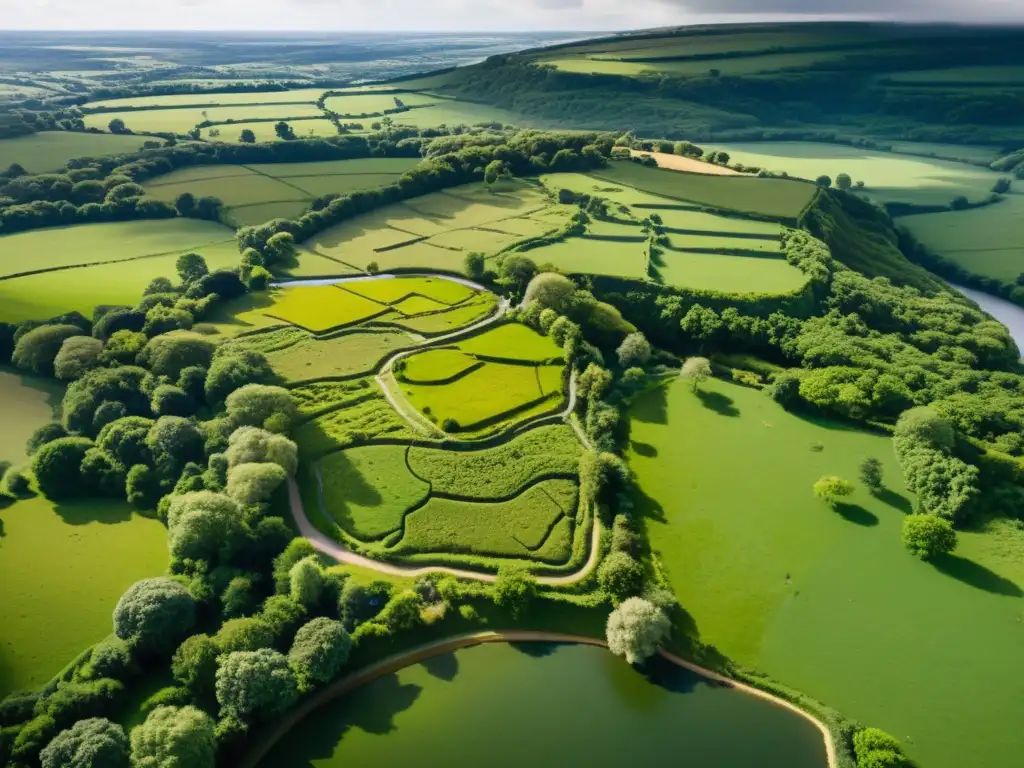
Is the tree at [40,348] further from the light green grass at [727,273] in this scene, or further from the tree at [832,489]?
the tree at [832,489]

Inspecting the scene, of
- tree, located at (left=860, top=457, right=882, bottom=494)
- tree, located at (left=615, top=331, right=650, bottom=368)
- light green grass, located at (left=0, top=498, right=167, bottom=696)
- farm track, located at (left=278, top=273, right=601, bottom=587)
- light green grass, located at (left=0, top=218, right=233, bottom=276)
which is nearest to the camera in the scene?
light green grass, located at (left=0, top=498, right=167, bottom=696)

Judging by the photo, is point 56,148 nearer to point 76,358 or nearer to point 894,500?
point 76,358

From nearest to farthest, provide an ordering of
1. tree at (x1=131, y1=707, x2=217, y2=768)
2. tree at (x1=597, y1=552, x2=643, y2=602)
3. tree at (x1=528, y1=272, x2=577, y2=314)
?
tree at (x1=131, y1=707, x2=217, y2=768)
tree at (x1=597, y1=552, x2=643, y2=602)
tree at (x1=528, y1=272, x2=577, y2=314)

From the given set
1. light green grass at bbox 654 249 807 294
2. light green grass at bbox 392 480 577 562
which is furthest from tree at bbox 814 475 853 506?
light green grass at bbox 654 249 807 294

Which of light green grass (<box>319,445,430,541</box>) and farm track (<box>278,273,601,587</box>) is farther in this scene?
light green grass (<box>319,445,430,541</box>)

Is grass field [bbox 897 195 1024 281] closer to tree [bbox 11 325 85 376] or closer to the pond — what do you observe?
the pond

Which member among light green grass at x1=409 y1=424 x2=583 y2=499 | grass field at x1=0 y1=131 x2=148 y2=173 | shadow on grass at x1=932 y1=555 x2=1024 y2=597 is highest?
grass field at x1=0 y1=131 x2=148 y2=173
